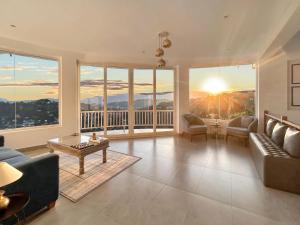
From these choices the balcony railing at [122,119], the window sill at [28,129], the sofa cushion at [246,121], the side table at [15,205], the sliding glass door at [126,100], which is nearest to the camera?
the side table at [15,205]

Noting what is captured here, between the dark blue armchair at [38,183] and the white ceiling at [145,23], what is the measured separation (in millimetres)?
2275

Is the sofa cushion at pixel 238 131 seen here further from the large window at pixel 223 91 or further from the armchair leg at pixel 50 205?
the armchair leg at pixel 50 205

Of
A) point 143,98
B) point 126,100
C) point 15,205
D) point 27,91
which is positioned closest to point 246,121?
point 143,98

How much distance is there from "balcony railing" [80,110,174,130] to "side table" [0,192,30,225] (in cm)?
436

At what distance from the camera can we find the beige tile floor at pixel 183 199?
1.85m

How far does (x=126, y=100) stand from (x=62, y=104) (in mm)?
1994

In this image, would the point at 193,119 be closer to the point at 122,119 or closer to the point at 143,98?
the point at 143,98

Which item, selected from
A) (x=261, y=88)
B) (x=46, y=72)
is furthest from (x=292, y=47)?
(x=46, y=72)

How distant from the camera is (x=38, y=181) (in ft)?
6.08

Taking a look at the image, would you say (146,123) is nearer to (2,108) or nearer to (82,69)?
(82,69)

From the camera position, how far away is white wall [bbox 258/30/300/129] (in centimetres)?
441

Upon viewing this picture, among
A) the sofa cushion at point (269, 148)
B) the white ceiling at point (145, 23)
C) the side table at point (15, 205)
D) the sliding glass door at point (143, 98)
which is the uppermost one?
the white ceiling at point (145, 23)

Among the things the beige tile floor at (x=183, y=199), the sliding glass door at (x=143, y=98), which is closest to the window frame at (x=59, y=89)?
the sliding glass door at (x=143, y=98)

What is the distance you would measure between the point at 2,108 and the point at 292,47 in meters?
7.50
